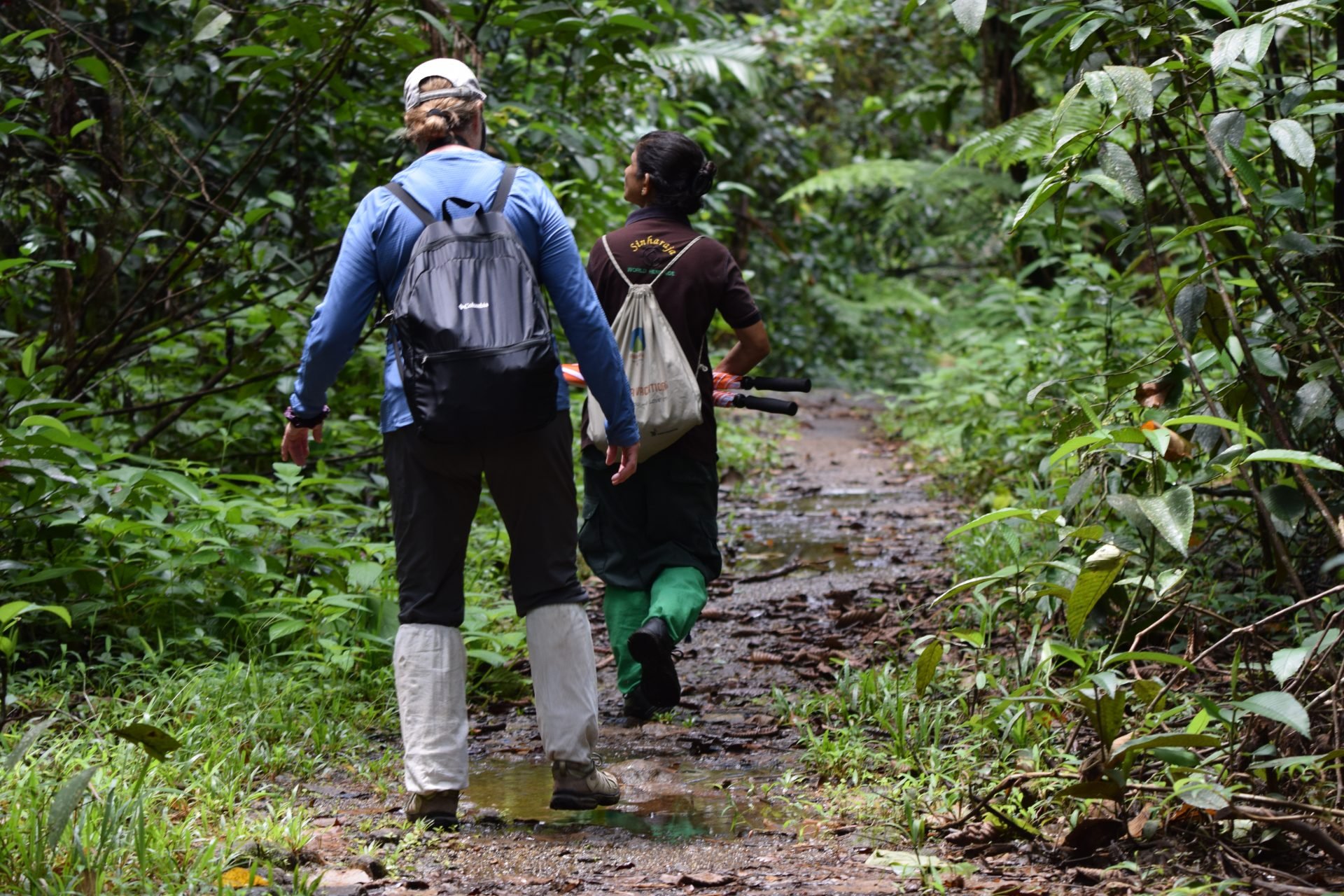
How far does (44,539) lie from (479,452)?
2.06 metres

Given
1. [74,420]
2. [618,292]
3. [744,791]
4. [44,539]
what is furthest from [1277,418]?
[74,420]

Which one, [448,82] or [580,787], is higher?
[448,82]

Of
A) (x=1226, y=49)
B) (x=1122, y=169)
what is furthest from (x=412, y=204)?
(x=1226, y=49)

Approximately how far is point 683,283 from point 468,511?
133 centimetres

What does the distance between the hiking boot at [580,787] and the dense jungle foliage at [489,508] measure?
2.24 feet

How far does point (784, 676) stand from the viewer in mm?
4738

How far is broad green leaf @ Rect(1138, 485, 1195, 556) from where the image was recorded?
9.52 feet

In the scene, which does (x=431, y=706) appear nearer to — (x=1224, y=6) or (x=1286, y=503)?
(x=1286, y=503)

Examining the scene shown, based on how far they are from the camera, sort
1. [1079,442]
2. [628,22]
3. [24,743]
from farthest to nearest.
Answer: [628,22] < [1079,442] < [24,743]

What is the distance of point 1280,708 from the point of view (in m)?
2.61

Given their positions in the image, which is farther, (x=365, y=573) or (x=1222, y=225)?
(x=365, y=573)

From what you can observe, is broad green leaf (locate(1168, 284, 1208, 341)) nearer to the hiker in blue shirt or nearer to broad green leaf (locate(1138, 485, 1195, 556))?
broad green leaf (locate(1138, 485, 1195, 556))

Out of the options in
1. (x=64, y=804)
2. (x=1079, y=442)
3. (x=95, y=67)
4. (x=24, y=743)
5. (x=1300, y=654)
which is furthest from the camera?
(x=95, y=67)

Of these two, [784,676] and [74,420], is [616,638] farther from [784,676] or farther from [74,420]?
[74,420]
